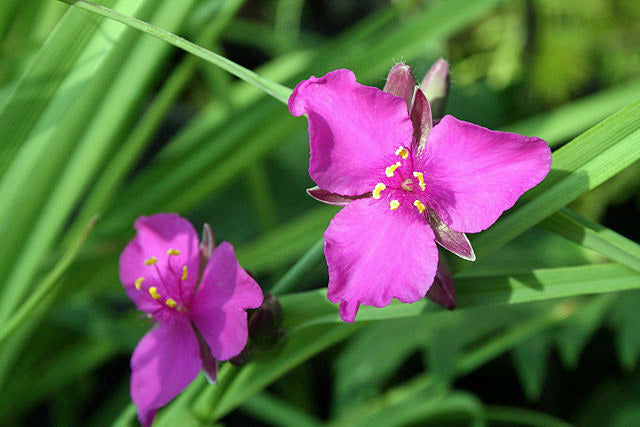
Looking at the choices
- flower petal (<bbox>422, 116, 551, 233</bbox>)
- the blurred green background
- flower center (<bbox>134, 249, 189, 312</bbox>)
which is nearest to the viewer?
flower petal (<bbox>422, 116, 551, 233</bbox>)

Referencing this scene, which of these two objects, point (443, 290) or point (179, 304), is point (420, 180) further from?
point (179, 304)

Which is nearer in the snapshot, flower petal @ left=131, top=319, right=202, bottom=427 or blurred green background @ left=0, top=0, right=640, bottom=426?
flower petal @ left=131, top=319, right=202, bottom=427

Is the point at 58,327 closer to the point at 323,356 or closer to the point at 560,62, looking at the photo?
the point at 323,356

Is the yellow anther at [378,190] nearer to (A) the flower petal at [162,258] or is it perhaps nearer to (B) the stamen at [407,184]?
(B) the stamen at [407,184]

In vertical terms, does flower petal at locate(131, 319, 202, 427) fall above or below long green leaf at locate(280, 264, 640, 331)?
above

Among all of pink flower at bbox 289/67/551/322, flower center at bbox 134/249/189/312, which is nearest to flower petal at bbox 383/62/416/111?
pink flower at bbox 289/67/551/322

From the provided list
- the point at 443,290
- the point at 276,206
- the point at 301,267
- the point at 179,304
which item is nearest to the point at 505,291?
the point at 443,290

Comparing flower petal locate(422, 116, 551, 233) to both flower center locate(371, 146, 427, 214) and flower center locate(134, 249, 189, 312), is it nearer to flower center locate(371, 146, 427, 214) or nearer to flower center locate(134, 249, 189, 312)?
flower center locate(371, 146, 427, 214)

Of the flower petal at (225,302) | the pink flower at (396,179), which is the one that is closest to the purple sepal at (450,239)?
the pink flower at (396,179)
